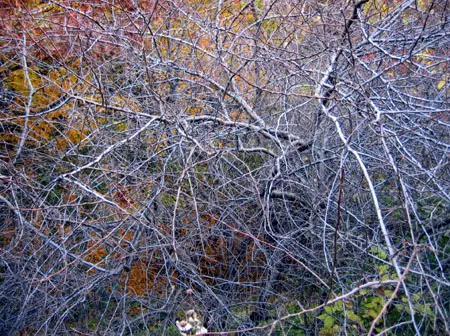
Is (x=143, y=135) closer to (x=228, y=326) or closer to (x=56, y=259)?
(x=56, y=259)

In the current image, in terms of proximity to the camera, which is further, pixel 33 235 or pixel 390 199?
pixel 33 235

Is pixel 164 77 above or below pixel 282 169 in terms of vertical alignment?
below

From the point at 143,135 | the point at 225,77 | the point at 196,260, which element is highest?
the point at 225,77

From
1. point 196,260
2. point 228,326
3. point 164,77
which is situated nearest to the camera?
point 228,326

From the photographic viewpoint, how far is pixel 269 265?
3.82 metres

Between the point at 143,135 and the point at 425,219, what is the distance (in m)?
2.30

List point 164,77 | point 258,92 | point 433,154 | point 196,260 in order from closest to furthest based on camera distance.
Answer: point 433,154 → point 196,260 → point 258,92 → point 164,77

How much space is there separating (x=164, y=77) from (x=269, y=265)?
2266 mm

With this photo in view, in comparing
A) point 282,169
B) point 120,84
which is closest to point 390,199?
point 282,169

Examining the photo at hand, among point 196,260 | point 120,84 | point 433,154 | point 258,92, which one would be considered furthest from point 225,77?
point 433,154

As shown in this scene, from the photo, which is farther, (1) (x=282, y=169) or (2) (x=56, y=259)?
(1) (x=282, y=169)

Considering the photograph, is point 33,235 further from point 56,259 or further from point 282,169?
point 282,169

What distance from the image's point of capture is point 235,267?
4.38 meters

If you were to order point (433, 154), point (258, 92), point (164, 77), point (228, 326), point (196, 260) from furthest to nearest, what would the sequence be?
1. point (164, 77)
2. point (258, 92)
3. point (196, 260)
4. point (228, 326)
5. point (433, 154)
